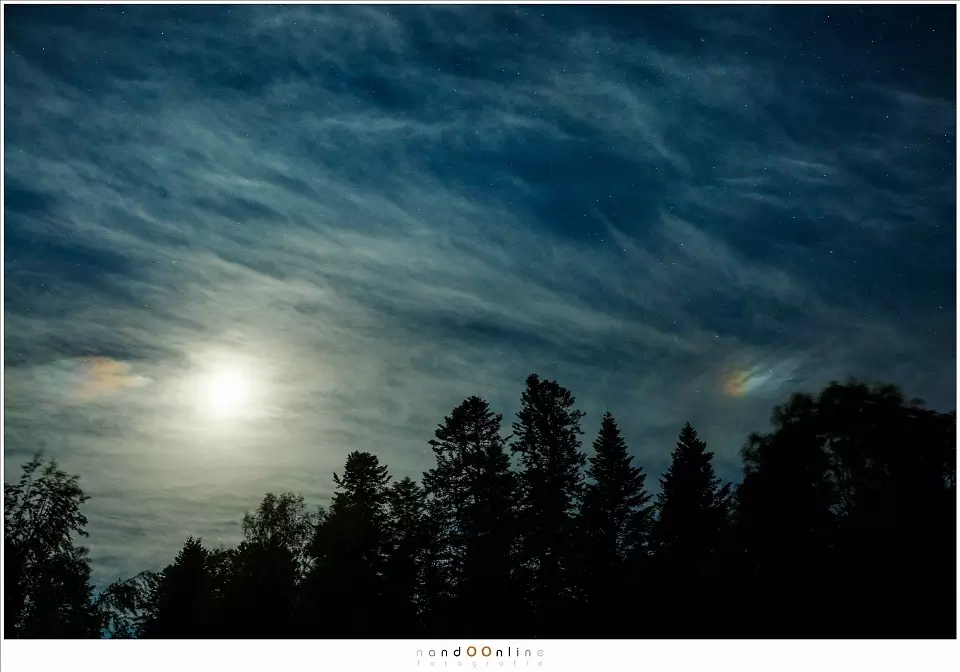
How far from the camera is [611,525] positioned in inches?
1177

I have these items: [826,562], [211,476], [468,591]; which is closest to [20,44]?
[211,476]

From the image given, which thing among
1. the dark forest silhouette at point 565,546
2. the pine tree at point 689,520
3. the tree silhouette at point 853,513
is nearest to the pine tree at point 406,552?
the dark forest silhouette at point 565,546

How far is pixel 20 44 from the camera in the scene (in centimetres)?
1057

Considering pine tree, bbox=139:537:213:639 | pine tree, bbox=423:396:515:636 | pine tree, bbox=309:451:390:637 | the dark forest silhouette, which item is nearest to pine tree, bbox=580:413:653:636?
the dark forest silhouette

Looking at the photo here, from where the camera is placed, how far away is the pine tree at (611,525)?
2539 centimetres

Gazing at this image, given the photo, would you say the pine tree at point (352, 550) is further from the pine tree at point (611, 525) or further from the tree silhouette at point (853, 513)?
the tree silhouette at point (853, 513)

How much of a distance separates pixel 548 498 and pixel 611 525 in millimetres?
3567

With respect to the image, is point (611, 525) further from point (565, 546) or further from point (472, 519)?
point (472, 519)

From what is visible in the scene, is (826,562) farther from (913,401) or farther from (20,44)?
(20,44)

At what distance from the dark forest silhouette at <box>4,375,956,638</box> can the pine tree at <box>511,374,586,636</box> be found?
85 millimetres

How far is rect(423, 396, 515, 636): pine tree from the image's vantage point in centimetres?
2373
